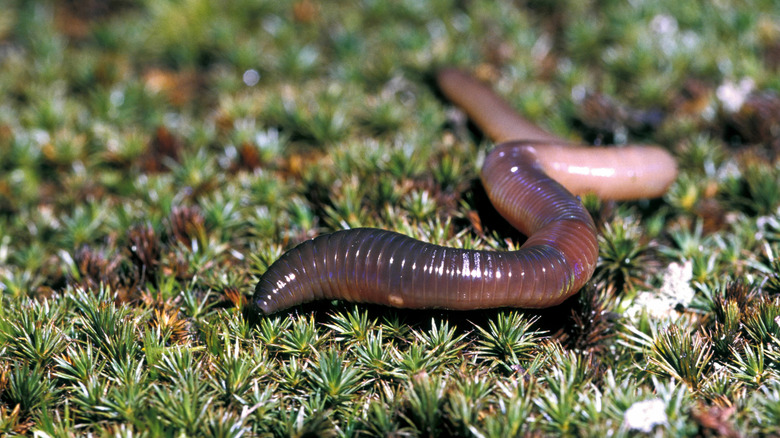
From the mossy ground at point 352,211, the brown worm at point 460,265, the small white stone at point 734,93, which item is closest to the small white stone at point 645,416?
the mossy ground at point 352,211

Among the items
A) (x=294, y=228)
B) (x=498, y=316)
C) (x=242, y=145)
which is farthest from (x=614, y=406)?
(x=242, y=145)

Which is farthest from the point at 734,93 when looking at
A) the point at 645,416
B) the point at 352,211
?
the point at 645,416

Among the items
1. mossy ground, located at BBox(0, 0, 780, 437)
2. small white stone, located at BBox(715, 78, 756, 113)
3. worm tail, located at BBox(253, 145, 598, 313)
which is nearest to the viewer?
mossy ground, located at BBox(0, 0, 780, 437)

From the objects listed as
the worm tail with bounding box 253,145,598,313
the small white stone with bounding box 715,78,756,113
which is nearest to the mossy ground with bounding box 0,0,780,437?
the small white stone with bounding box 715,78,756,113

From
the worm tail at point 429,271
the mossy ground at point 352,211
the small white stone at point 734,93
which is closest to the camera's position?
the mossy ground at point 352,211

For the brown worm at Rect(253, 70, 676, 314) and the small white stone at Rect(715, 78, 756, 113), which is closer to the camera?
the brown worm at Rect(253, 70, 676, 314)

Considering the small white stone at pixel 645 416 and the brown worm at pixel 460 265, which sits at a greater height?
the brown worm at pixel 460 265

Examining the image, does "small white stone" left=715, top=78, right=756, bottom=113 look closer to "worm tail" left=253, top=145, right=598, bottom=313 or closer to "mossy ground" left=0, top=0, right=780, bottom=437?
"mossy ground" left=0, top=0, right=780, bottom=437

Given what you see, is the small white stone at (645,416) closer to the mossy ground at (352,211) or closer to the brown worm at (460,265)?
the mossy ground at (352,211)

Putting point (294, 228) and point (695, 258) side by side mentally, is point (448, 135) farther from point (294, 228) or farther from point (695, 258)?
point (695, 258)
